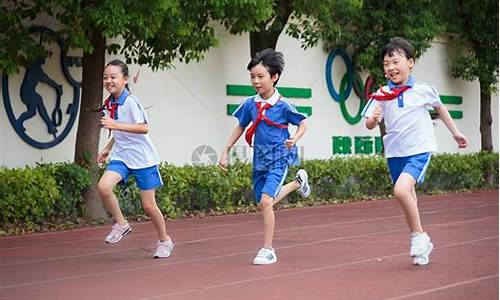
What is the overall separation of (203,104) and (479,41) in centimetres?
815

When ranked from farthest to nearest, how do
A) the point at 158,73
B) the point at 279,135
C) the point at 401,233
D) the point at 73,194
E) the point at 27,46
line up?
the point at 158,73, the point at 73,194, the point at 27,46, the point at 401,233, the point at 279,135

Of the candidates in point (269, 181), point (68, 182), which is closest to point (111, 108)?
point (269, 181)

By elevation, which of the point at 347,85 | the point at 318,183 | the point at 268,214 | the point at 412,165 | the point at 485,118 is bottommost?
the point at 318,183

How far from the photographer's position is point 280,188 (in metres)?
9.42

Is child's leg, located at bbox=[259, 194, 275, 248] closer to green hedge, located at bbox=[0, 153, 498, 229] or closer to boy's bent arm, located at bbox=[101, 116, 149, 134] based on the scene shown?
boy's bent arm, located at bbox=[101, 116, 149, 134]

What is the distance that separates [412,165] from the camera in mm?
8672

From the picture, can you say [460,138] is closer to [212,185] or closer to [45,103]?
[212,185]

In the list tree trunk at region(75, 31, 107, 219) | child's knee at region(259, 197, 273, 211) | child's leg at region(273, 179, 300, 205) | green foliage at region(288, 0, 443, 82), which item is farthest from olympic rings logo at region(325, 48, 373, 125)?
child's knee at region(259, 197, 273, 211)

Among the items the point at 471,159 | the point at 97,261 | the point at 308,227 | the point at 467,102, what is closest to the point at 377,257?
the point at 97,261

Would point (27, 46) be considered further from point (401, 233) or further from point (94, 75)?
point (401, 233)

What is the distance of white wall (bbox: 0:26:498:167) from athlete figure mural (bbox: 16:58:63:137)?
101 millimetres

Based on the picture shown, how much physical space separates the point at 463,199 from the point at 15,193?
9.29 meters

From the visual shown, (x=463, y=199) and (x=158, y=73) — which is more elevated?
(x=158, y=73)

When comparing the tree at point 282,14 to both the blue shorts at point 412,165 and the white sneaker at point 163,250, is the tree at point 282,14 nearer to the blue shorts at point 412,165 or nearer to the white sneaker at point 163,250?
the white sneaker at point 163,250
